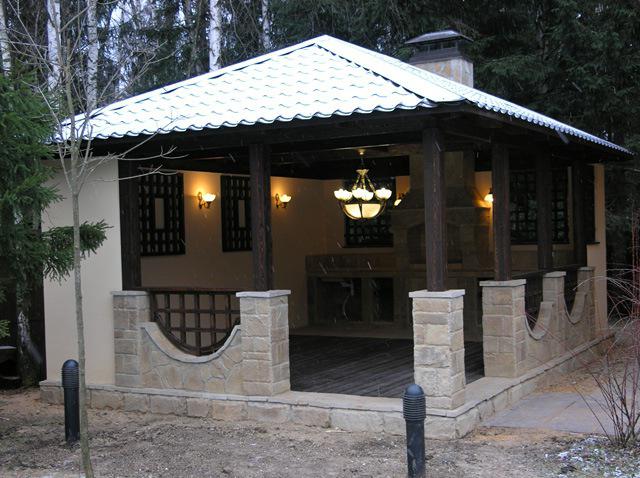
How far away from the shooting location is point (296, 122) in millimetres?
7371

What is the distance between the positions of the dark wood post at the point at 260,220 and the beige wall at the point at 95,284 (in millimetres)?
1770

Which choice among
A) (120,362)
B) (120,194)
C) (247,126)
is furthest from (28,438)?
(247,126)

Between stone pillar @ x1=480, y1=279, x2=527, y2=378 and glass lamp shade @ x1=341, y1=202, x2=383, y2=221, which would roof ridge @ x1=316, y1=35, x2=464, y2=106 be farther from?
stone pillar @ x1=480, y1=279, x2=527, y2=378

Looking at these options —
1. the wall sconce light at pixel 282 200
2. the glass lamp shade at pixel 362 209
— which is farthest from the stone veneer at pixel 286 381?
the wall sconce light at pixel 282 200

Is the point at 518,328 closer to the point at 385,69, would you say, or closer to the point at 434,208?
the point at 434,208

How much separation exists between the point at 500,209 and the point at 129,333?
4.34 meters

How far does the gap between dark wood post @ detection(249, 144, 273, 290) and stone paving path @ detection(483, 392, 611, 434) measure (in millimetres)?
2639

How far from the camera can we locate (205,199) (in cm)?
1173

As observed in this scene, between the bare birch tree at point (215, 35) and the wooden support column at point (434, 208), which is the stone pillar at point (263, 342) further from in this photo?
the bare birch tree at point (215, 35)

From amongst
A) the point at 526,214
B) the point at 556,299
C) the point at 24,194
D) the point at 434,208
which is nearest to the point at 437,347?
the point at 434,208

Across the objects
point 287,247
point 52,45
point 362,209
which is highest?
point 52,45

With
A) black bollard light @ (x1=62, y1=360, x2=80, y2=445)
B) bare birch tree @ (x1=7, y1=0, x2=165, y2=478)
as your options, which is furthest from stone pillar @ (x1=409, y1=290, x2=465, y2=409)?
black bollard light @ (x1=62, y1=360, x2=80, y2=445)

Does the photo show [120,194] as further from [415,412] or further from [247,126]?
[415,412]

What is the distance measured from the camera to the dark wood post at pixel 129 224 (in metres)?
8.88
